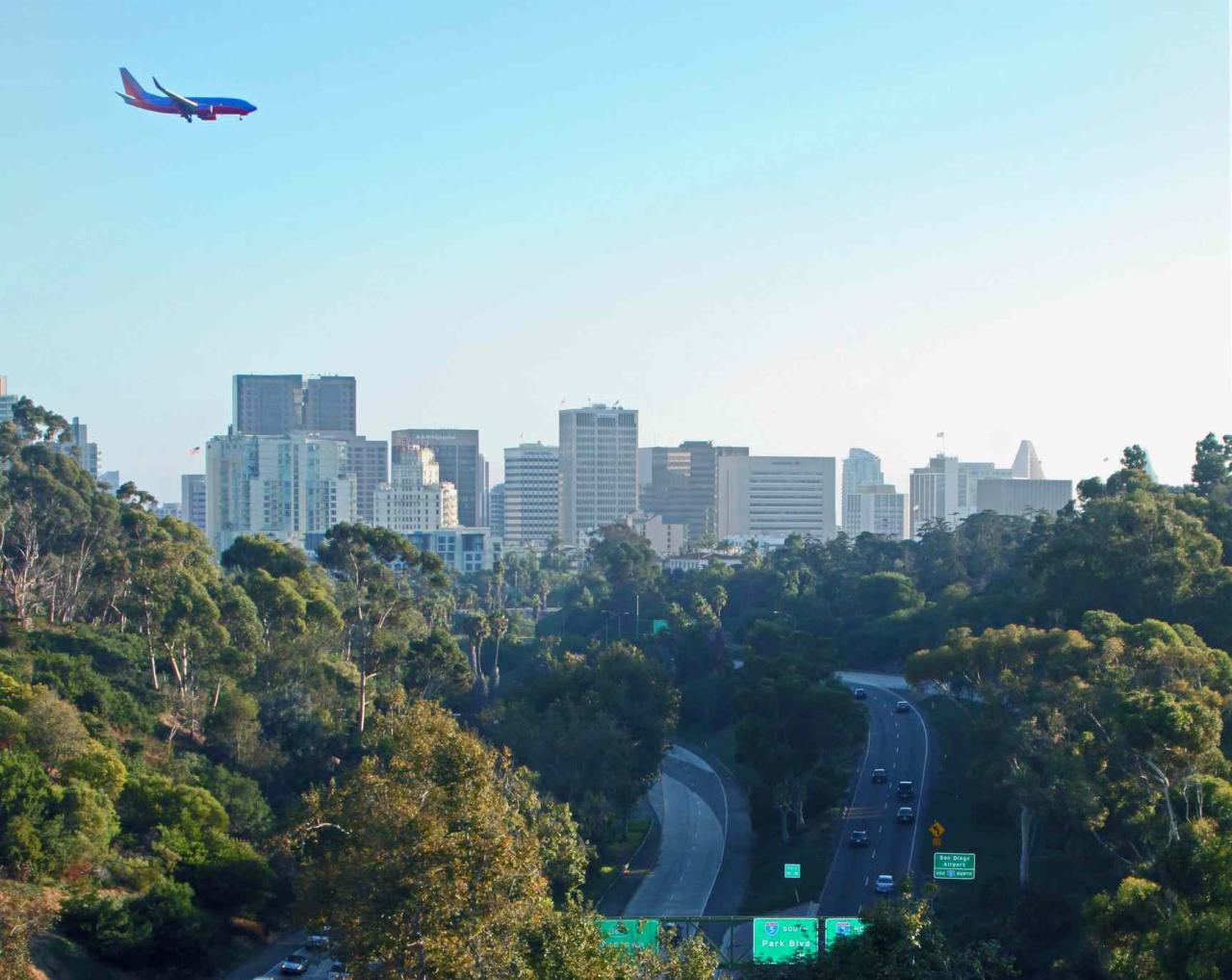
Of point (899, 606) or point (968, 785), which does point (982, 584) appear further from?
point (968, 785)

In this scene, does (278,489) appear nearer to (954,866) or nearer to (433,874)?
(954,866)

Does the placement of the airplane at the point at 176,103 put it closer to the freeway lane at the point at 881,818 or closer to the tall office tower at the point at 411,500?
the freeway lane at the point at 881,818

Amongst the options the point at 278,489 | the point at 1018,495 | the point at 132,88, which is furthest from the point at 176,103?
the point at 1018,495

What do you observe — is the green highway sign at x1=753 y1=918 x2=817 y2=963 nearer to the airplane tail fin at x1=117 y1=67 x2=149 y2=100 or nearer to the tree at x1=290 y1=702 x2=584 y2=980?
the tree at x1=290 y1=702 x2=584 y2=980

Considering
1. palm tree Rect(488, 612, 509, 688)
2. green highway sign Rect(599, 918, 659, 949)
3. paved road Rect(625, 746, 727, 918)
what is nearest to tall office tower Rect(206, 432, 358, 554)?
palm tree Rect(488, 612, 509, 688)

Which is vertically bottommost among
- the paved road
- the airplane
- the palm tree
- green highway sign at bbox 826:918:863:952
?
the paved road

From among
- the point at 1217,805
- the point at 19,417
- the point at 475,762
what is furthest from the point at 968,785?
the point at 19,417
